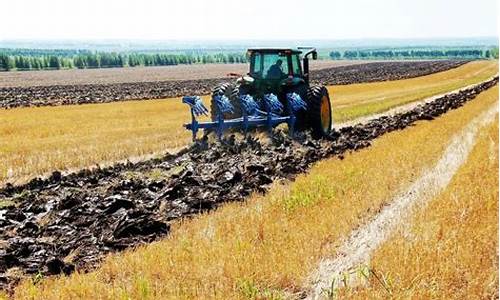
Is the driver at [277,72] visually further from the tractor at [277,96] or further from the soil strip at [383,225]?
the soil strip at [383,225]

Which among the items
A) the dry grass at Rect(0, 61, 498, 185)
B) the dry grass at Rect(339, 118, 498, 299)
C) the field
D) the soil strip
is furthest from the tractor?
the dry grass at Rect(339, 118, 498, 299)

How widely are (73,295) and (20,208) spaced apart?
410cm

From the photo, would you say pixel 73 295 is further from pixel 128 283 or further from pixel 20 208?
pixel 20 208

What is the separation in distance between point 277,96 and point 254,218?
862cm

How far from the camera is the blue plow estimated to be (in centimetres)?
1413

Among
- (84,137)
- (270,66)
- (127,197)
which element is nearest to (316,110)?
(270,66)

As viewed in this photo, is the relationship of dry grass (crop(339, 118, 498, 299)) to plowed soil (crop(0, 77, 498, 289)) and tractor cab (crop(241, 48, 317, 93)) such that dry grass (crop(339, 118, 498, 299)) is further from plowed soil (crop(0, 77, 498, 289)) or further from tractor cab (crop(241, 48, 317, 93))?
tractor cab (crop(241, 48, 317, 93))

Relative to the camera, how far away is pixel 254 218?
771 centimetres

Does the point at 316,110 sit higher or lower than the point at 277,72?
lower

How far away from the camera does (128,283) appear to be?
5719mm

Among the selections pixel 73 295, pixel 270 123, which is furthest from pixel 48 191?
pixel 270 123

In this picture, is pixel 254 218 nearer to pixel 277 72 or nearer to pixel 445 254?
pixel 445 254

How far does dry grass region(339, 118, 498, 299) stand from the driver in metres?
8.10

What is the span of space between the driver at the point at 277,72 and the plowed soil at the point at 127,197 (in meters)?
1.80
